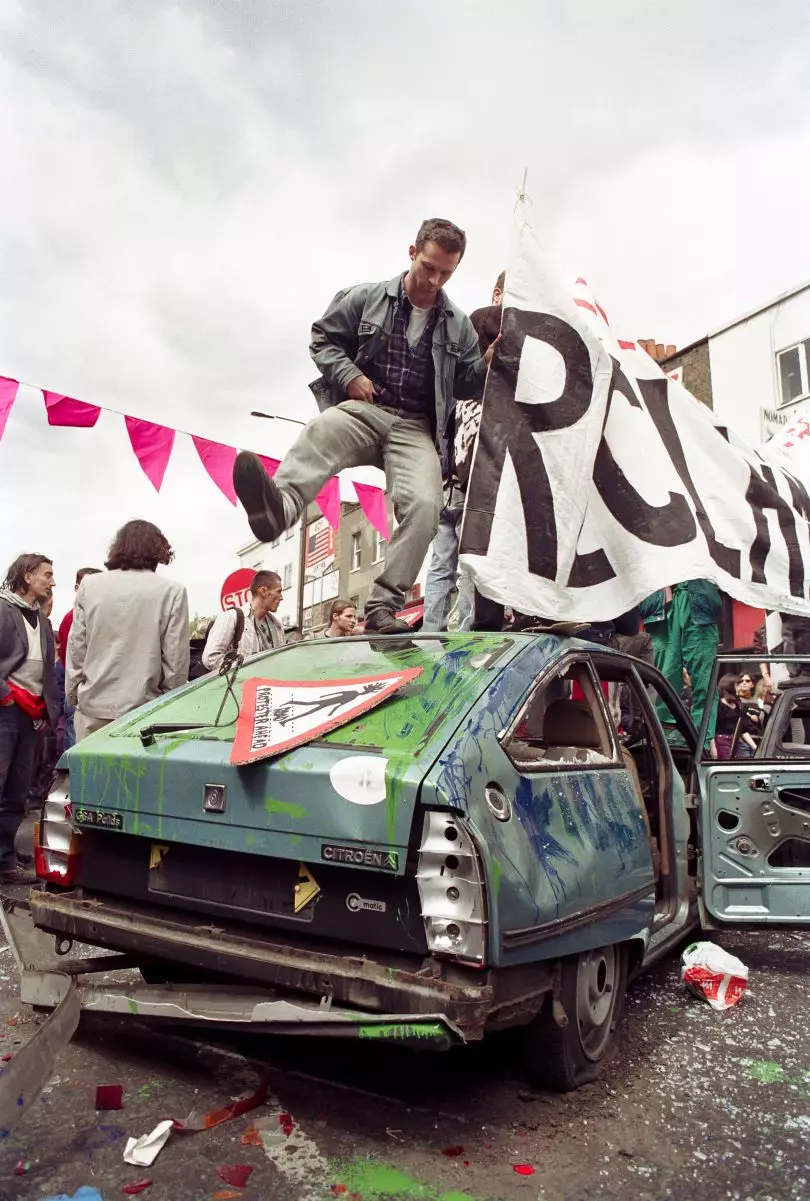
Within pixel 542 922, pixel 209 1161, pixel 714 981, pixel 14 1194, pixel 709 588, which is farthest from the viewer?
pixel 709 588

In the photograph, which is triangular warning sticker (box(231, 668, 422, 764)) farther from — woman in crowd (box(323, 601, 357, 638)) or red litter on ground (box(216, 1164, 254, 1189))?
woman in crowd (box(323, 601, 357, 638))

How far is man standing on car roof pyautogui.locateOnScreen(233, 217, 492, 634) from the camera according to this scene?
4227 millimetres

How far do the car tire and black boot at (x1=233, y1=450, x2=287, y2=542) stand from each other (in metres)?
2.02

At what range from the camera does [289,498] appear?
401cm

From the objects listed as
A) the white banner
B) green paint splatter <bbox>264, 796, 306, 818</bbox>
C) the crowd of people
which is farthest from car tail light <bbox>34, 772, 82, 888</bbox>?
the white banner

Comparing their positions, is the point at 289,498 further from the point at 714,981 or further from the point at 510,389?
the point at 714,981

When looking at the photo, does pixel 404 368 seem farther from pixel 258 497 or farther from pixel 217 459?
pixel 217 459

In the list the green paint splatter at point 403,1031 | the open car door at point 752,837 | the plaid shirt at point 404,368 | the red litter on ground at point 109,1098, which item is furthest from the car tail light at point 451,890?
the plaid shirt at point 404,368

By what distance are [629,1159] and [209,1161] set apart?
1087 millimetres

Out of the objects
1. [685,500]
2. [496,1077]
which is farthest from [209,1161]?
[685,500]

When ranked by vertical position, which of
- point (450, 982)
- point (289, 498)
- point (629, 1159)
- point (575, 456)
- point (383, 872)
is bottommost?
point (629, 1159)

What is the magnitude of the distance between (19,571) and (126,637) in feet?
4.36

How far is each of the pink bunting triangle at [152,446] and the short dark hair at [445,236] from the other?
17.7ft

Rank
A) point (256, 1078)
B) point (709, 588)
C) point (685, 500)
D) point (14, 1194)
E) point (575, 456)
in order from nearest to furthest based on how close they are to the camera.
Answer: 1. point (14, 1194)
2. point (256, 1078)
3. point (575, 456)
4. point (685, 500)
5. point (709, 588)
